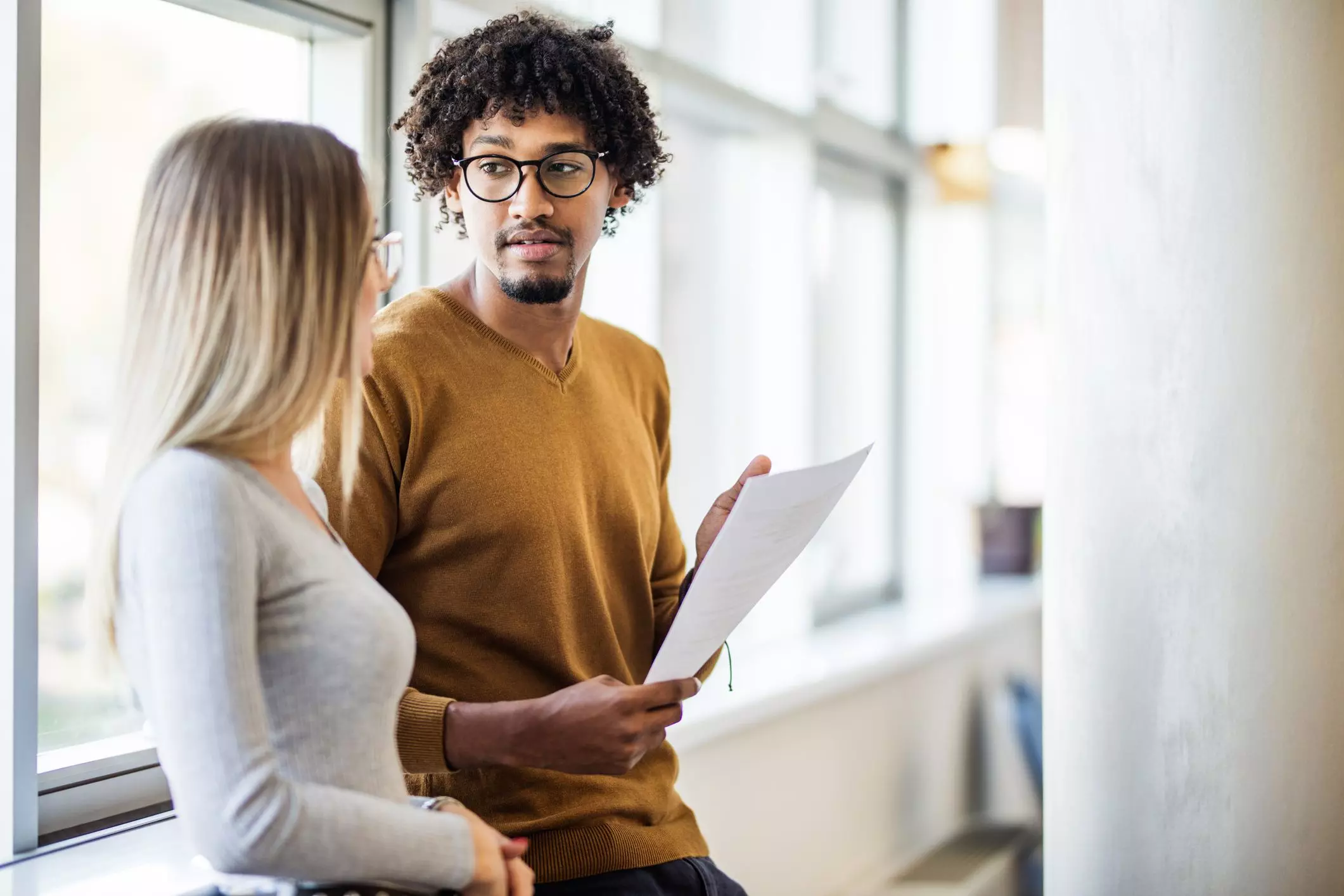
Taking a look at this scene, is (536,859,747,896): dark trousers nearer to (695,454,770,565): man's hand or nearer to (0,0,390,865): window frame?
(695,454,770,565): man's hand

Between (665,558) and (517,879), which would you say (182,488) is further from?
(665,558)

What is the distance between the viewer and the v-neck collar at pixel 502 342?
1357 mm

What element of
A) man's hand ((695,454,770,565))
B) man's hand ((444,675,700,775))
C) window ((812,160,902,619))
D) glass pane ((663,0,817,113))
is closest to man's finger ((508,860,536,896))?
man's hand ((444,675,700,775))

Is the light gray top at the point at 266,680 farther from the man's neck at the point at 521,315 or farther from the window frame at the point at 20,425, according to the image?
the window frame at the point at 20,425

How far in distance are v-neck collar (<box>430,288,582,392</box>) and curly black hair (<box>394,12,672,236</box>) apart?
184 mm

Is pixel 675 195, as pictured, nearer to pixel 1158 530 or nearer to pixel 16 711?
pixel 1158 530

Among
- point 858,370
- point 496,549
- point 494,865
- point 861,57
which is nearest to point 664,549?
point 496,549

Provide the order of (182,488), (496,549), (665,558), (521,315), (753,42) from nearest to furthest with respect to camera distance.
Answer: (182,488) < (496,549) < (521,315) < (665,558) < (753,42)

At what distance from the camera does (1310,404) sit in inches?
64.7

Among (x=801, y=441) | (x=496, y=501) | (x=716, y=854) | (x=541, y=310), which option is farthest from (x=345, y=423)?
(x=801, y=441)

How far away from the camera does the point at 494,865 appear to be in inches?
35.0

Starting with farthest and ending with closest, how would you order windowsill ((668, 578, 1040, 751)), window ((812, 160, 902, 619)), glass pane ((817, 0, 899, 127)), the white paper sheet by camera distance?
window ((812, 160, 902, 619))
glass pane ((817, 0, 899, 127))
windowsill ((668, 578, 1040, 751))
the white paper sheet

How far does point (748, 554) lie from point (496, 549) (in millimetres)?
305

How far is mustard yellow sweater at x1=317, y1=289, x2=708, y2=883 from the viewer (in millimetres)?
1232
